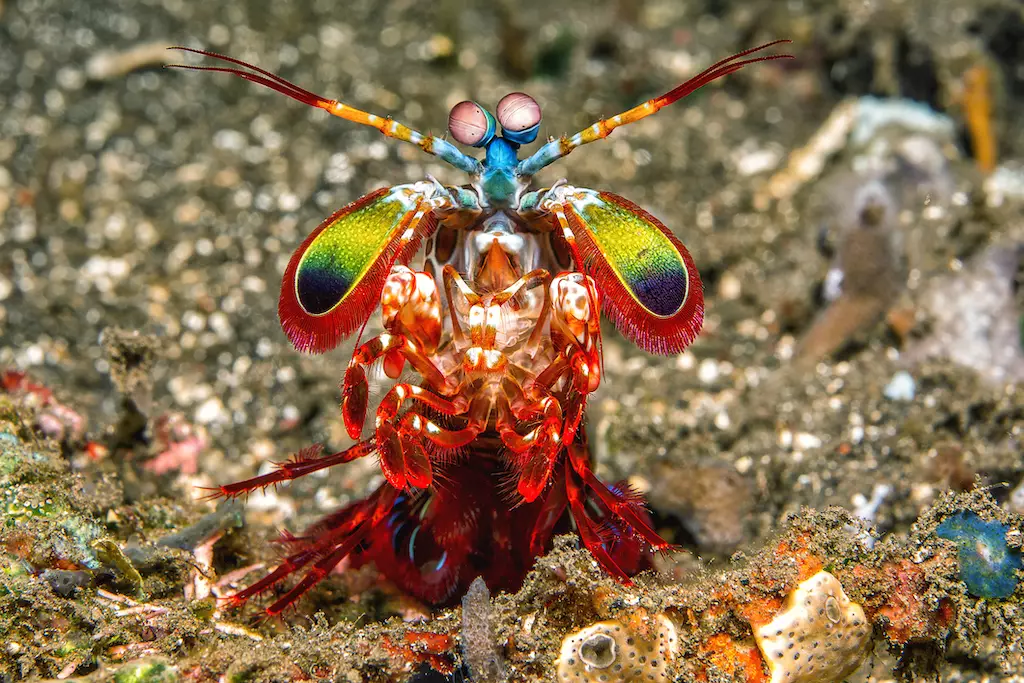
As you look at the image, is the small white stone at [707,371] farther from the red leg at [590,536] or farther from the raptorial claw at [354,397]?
the raptorial claw at [354,397]

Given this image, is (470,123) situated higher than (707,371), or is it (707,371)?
(470,123)

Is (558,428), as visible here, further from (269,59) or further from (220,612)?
(269,59)

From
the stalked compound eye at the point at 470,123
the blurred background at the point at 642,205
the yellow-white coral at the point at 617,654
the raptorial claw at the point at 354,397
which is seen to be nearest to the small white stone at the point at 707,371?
the blurred background at the point at 642,205

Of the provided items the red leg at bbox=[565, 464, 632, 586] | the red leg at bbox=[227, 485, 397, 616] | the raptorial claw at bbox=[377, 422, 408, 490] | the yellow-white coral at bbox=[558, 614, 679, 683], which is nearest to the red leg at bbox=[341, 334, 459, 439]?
the raptorial claw at bbox=[377, 422, 408, 490]

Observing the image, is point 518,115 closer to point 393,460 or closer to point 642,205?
point 393,460

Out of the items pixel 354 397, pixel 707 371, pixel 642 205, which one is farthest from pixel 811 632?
pixel 642 205

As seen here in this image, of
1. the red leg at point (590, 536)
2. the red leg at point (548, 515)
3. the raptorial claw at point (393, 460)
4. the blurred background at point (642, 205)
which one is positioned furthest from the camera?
the blurred background at point (642, 205)
